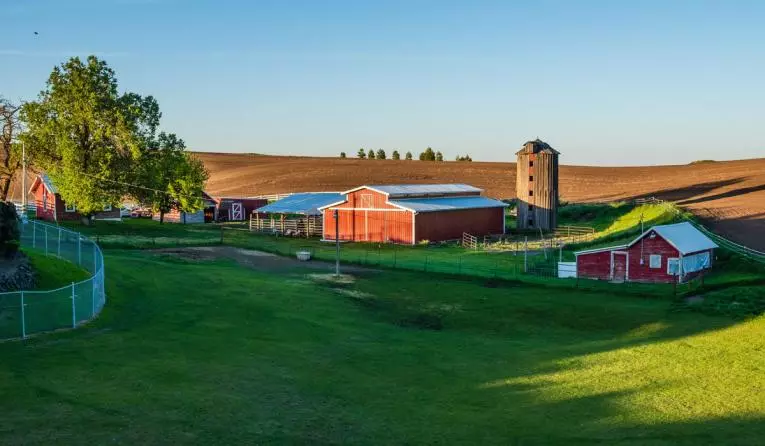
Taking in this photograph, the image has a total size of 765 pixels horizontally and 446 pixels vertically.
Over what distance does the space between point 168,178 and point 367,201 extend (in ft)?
70.6

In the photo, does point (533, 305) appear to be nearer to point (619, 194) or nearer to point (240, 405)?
point (240, 405)

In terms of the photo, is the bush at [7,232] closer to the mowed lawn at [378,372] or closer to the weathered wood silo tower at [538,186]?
the mowed lawn at [378,372]

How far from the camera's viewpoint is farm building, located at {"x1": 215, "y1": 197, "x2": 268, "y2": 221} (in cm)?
9788

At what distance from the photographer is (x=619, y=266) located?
4681 centimetres

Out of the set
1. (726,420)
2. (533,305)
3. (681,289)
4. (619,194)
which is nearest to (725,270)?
(681,289)

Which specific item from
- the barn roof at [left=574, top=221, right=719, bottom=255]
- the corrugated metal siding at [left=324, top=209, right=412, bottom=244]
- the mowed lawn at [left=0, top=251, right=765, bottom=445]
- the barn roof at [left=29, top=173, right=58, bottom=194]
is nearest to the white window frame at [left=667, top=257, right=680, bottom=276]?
the barn roof at [left=574, top=221, right=719, bottom=255]

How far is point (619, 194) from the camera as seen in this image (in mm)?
124688

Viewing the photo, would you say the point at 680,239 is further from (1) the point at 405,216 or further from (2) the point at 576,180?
(2) the point at 576,180

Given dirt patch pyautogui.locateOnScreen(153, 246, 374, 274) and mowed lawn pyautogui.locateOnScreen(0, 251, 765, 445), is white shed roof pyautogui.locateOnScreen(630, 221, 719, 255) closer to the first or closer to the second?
mowed lawn pyautogui.locateOnScreen(0, 251, 765, 445)

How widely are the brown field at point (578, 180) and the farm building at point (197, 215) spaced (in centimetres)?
5140

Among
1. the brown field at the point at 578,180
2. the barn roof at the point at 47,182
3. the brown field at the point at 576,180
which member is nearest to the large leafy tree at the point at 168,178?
the barn roof at the point at 47,182

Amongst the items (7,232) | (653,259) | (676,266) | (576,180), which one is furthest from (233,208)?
(576,180)

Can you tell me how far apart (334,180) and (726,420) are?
467ft

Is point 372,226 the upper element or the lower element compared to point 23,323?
upper
